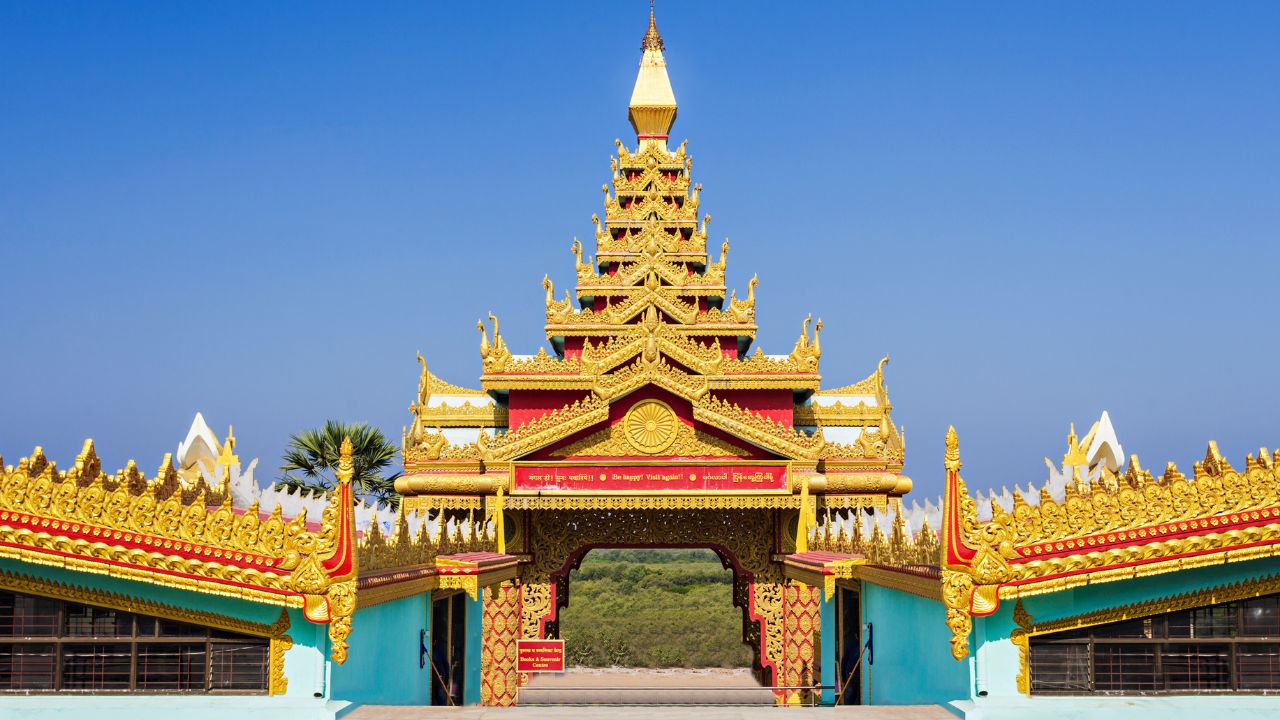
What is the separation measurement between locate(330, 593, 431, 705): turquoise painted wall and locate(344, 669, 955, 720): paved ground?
0.42 meters

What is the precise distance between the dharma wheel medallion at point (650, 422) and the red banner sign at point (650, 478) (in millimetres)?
651

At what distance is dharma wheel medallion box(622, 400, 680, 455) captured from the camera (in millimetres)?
25688

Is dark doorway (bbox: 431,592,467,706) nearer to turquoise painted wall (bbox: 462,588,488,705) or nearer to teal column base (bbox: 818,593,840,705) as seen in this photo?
turquoise painted wall (bbox: 462,588,488,705)

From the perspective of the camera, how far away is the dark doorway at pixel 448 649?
18.0 meters

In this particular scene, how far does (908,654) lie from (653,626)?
33.0 m

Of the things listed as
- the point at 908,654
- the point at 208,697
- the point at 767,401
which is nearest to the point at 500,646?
the point at 767,401

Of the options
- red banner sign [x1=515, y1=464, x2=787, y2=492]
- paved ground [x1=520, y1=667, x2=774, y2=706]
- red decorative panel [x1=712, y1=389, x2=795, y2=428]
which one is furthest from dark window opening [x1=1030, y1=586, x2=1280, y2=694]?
red decorative panel [x1=712, y1=389, x2=795, y2=428]

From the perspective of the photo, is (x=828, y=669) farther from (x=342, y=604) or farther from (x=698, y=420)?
(x=342, y=604)

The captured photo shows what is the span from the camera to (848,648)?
64.7ft

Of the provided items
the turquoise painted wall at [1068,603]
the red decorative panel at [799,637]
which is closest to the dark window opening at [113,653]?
the turquoise painted wall at [1068,603]

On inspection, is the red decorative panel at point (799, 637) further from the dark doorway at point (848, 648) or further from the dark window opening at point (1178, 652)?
the dark window opening at point (1178, 652)

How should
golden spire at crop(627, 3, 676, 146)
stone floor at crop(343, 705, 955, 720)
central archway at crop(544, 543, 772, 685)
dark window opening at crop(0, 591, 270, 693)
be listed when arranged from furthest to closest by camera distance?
1. golden spire at crop(627, 3, 676, 146)
2. central archway at crop(544, 543, 772, 685)
3. dark window opening at crop(0, 591, 270, 693)
4. stone floor at crop(343, 705, 955, 720)

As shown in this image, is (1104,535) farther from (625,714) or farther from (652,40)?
(652,40)

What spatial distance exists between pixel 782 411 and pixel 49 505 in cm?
1732
